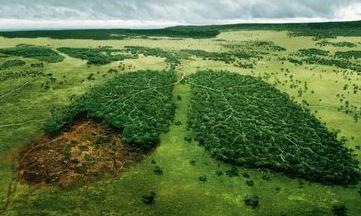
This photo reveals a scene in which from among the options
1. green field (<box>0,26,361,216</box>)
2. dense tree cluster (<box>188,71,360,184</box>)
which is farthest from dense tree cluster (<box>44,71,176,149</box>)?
dense tree cluster (<box>188,71,360,184</box>)

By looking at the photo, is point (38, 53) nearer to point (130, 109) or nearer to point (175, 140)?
point (130, 109)

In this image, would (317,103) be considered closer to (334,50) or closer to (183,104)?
(183,104)

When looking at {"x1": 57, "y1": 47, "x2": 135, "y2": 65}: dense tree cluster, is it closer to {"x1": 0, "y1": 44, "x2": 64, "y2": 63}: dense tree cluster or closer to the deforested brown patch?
{"x1": 0, "y1": 44, "x2": 64, "y2": 63}: dense tree cluster

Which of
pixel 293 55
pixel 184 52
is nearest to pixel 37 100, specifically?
pixel 184 52

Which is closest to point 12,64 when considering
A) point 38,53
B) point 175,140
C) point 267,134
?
point 38,53

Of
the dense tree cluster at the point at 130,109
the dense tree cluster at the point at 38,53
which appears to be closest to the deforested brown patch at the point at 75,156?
the dense tree cluster at the point at 130,109
